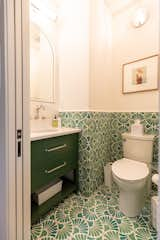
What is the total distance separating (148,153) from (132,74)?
3.47ft

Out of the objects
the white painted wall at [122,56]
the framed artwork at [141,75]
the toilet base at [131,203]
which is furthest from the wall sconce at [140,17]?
the toilet base at [131,203]

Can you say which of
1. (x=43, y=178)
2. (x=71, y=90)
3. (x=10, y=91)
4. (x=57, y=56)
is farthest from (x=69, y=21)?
(x=43, y=178)

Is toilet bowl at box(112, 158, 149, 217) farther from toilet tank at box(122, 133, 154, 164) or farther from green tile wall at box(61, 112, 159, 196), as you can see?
green tile wall at box(61, 112, 159, 196)

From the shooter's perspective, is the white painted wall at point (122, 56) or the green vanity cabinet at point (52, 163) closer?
the green vanity cabinet at point (52, 163)

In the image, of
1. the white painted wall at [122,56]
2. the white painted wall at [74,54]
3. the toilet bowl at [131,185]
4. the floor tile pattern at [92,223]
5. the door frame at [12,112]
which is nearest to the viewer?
the door frame at [12,112]

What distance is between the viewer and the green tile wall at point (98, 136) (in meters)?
1.74

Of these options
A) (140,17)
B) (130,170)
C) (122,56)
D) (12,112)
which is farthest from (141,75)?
(12,112)

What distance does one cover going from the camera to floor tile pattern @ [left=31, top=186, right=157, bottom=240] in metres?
1.21

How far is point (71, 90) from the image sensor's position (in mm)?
1890

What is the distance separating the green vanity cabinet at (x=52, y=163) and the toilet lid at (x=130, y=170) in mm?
498

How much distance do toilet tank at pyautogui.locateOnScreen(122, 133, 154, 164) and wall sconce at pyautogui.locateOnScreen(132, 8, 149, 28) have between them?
4.71 feet

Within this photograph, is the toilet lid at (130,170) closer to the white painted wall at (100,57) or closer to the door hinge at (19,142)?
the white painted wall at (100,57)

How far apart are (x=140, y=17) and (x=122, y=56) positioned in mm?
489

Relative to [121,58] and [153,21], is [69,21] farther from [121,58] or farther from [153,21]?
[153,21]
